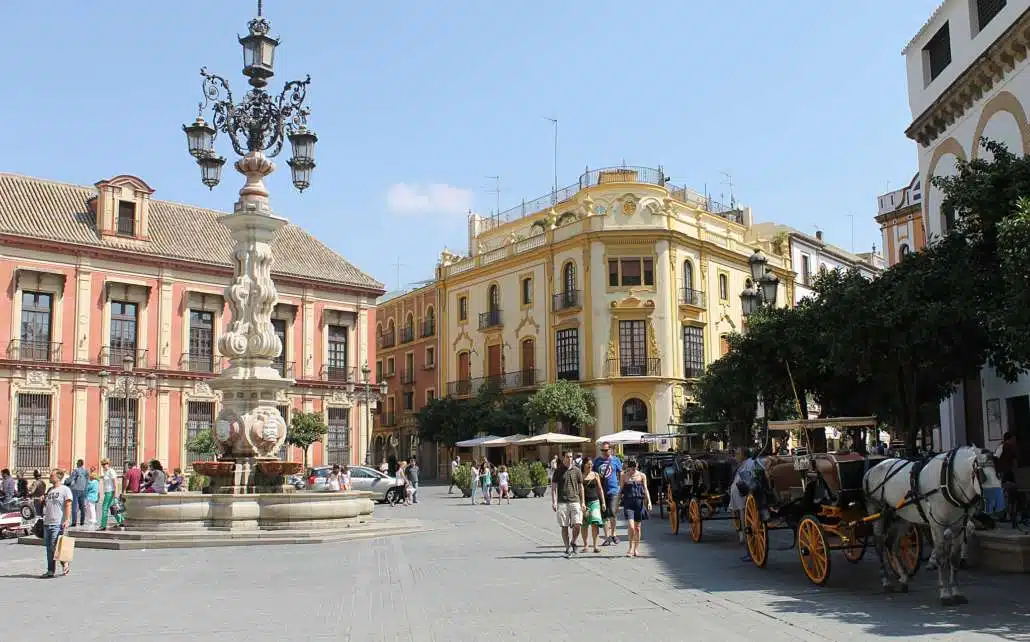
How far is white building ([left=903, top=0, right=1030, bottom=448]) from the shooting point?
17.2 metres

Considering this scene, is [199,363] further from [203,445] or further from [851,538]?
[851,538]

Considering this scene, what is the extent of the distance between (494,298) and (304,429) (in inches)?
579

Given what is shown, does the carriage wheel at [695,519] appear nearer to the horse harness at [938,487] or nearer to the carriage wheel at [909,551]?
the carriage wheel at [909,551]

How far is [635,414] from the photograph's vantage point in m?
44.6

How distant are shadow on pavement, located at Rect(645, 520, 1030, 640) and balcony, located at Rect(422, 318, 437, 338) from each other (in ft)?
136

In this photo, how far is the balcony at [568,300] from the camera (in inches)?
1807

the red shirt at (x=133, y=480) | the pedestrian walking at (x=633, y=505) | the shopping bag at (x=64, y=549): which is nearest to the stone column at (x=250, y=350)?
the red shirt at (x=133, y=480)

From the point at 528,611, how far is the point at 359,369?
3635 centimetres

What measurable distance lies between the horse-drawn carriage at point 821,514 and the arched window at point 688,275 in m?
33.9

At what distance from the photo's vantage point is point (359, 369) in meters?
45.1

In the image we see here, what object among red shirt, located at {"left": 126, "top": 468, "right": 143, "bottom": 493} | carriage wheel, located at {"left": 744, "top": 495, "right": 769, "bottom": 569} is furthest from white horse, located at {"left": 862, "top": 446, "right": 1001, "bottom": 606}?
red shirt, located at {"left": 126, "top": 468, "right": 143, "bottom": 493}

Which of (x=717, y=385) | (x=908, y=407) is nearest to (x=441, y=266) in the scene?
(x=717, y=385)

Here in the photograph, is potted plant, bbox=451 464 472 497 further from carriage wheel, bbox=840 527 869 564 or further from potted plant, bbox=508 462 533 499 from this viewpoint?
carriage wheel, bbox=840 527 869 564

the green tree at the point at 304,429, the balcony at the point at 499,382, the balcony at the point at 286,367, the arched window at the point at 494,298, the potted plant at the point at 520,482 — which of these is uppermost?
the arched window at the point at 494,298
